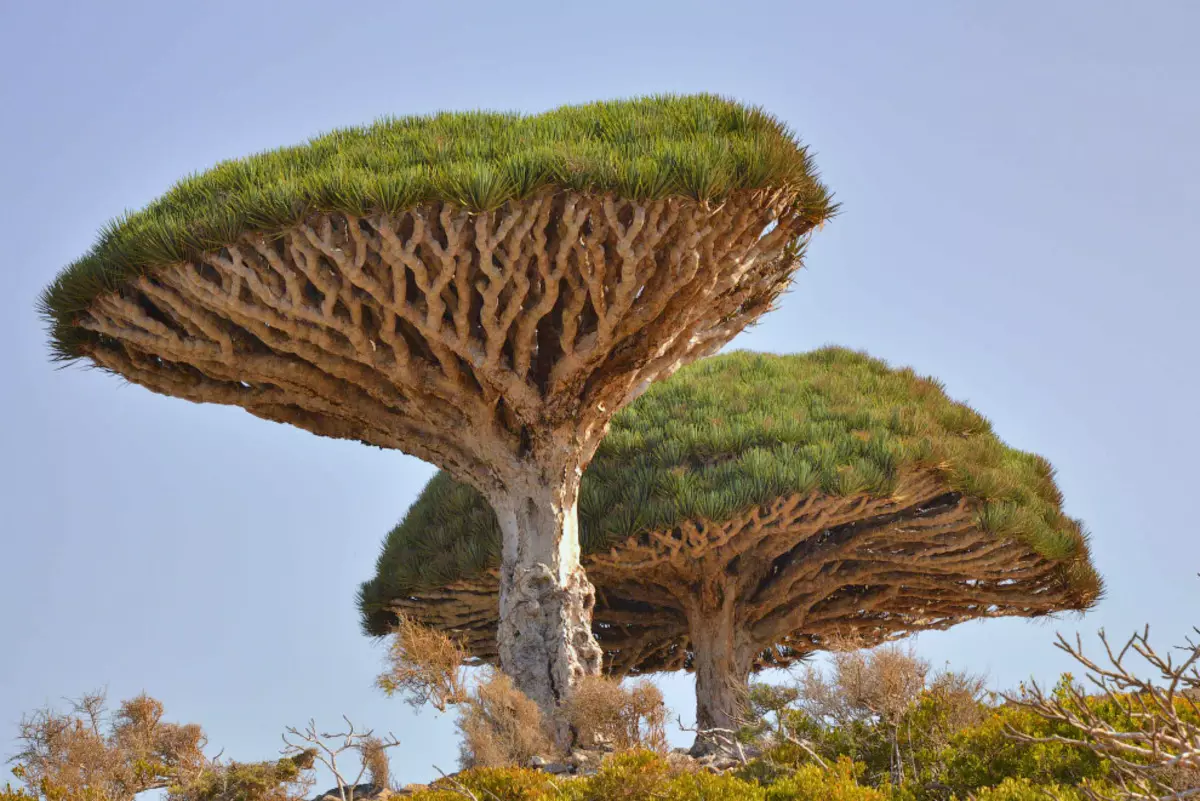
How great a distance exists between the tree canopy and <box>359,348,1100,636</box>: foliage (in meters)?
0.02

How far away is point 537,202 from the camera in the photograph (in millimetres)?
7551

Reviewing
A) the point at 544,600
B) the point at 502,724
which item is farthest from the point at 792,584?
the point at 502,724

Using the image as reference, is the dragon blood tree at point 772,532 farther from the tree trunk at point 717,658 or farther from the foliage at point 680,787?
the foliage at point 680,787

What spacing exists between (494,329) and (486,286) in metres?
0.32

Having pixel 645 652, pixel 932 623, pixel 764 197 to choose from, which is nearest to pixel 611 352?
pixel 764 197

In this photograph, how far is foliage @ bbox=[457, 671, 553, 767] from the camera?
7641 mm

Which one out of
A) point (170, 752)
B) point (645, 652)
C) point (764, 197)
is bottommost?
point (170, 752)

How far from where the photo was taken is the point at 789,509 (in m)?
10.5

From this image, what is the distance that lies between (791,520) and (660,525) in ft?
3.97

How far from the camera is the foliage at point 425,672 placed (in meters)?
8.12

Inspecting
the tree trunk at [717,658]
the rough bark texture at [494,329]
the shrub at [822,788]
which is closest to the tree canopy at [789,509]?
the tree trunk at [717,658]

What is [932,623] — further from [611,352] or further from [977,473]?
[611,352]

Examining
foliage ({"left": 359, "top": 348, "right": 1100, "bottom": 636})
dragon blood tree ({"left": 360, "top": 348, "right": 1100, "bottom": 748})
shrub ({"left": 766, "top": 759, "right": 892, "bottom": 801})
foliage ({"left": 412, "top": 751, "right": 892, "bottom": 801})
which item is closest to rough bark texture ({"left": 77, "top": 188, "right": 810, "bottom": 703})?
foliage ({"left": 359, "top": 348, "right": 1100, "bottom": 636})

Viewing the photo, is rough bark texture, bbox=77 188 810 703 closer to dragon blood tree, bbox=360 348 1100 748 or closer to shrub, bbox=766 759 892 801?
dragon blood tree, bbox=360 348 1100 748
